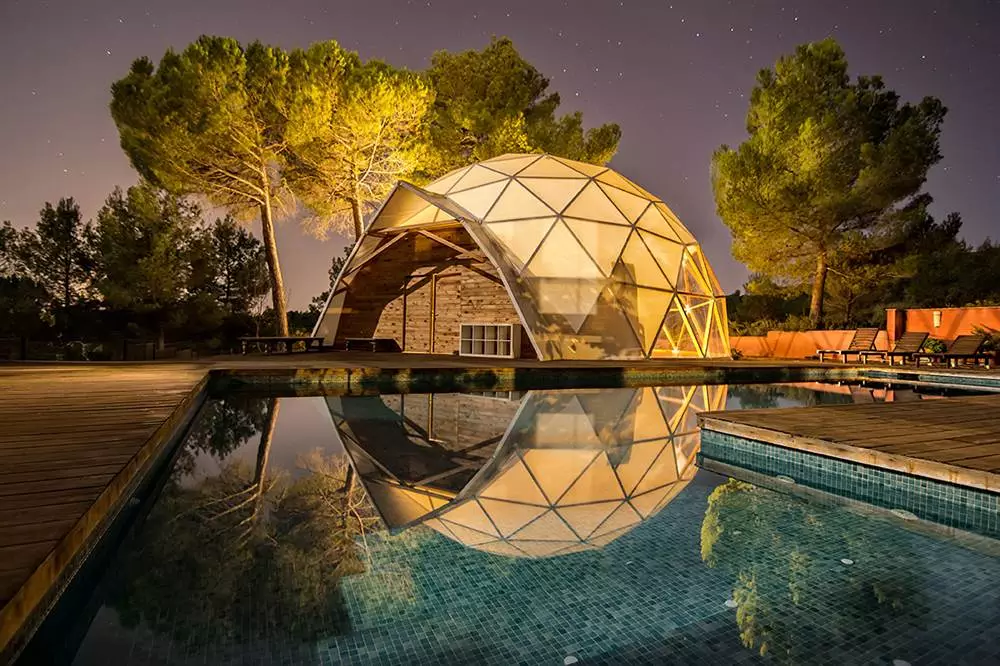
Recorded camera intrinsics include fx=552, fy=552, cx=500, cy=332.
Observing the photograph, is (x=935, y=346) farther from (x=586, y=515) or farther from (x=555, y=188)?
(x=586, y=515)

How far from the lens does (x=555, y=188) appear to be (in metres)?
13.1

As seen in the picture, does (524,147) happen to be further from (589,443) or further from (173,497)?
(173,497)

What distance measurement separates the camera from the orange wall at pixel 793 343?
16.1 meters

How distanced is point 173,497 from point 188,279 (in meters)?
16.3

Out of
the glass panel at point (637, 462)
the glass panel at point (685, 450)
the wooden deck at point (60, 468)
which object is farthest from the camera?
the glass panel at point (685, 450)

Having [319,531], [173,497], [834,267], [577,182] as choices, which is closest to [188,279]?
[577,182]

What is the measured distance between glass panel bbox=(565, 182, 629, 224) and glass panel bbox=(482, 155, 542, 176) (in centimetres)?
176

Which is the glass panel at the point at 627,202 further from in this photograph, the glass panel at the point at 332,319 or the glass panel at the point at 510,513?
the glass panel at the point at 510,513

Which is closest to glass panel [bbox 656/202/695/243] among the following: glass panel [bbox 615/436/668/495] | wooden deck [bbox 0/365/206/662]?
glass panel [bbox 615/436/668/495]

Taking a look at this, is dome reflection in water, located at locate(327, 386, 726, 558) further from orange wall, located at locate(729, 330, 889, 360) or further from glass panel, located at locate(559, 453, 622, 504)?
orange wall, located at locate(729, 330, 889, 360)

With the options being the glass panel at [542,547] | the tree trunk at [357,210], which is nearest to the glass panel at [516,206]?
the tree trunk at [357,210]

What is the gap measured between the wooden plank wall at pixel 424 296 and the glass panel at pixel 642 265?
3.13 meters

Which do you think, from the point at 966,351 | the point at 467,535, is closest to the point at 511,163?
the point at 966,351

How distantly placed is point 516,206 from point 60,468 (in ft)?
36.5
